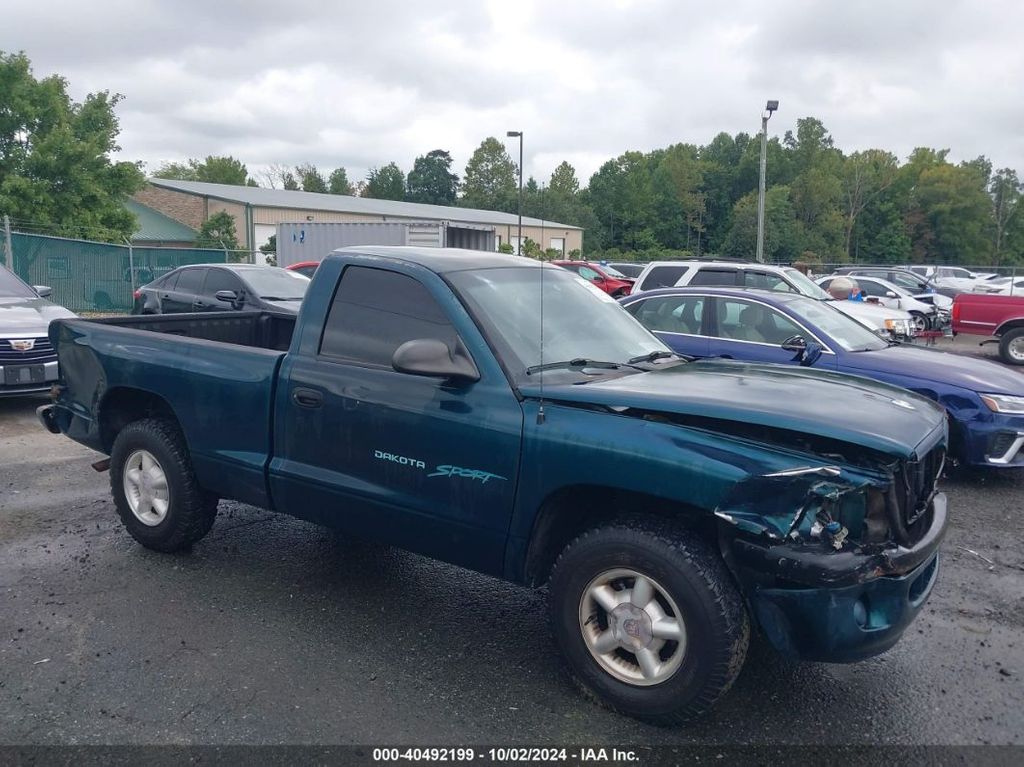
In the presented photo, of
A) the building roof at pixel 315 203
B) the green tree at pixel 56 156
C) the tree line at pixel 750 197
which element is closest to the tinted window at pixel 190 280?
the green tree at pixel 56 156

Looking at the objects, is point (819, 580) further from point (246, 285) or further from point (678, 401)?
point (246, 285)

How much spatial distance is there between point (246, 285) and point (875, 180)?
286 feet

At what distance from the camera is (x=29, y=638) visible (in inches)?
157

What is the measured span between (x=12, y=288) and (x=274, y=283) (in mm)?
3582

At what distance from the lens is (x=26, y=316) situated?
9242mm

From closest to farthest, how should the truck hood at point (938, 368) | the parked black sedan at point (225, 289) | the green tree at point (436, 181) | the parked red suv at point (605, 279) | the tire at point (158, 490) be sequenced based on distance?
the tire at point (158, 490) < the truck hood at point (938, 368) < the parked black sedan at point (225, 289) < the parked red suv at point (605, 279) < the green tree at point (436, 181)

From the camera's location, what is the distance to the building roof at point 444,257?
4191 mm

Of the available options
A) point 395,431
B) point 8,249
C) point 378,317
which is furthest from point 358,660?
point 8,249

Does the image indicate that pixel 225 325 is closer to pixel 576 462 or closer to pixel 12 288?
pixel 576 462

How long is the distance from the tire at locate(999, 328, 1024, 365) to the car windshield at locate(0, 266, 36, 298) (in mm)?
16625

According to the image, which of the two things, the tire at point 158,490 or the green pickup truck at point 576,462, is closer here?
the green pickup truck at point 576,462

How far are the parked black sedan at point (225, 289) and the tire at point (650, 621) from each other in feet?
30.5

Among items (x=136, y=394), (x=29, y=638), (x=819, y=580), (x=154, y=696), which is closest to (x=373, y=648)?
(x=154, y=696)

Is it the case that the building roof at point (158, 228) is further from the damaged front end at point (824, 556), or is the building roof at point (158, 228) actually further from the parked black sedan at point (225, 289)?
the damaged front end at point (824, 556)
